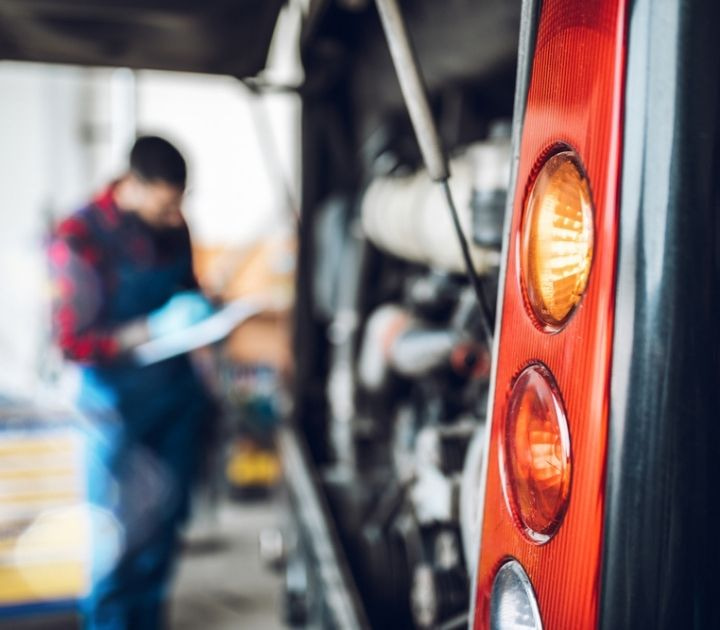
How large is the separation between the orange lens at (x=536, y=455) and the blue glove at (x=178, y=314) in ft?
5.44

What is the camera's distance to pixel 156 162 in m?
2.12

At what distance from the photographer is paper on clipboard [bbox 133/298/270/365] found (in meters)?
2.23

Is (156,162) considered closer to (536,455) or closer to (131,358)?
(131,358)

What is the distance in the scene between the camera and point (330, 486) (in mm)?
2119

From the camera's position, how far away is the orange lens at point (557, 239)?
0.60 m

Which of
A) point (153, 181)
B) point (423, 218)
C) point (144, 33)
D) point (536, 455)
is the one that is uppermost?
point (144, 33)

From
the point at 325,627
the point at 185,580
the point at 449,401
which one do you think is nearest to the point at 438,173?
the point at 449,401

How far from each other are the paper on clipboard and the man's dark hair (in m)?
0.41

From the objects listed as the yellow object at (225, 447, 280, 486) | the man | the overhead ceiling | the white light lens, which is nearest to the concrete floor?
the yellow object at (225, 447, 280, 486)

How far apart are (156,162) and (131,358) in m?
0.52

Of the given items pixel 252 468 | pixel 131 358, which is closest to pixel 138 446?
pixel 131 358

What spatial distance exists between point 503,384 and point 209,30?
4.98 ft

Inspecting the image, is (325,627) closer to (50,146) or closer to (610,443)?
(610,443)

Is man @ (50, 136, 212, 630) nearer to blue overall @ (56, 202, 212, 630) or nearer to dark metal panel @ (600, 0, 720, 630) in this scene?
blue overall @ (56, 202, 212, 630)
